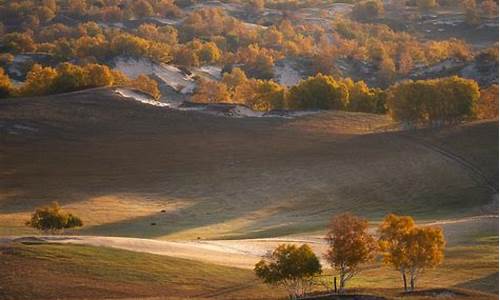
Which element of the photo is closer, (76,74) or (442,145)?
(442,145)

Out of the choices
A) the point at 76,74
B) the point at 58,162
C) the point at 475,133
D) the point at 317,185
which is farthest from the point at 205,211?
the point at 76,74

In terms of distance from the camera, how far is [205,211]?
352 ft

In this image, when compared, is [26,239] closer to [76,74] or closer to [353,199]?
[353,199]

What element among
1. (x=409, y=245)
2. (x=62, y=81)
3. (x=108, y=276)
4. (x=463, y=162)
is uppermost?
(x=62, y=81)

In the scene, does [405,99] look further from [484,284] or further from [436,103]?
[484,284]

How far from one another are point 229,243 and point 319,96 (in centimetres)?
9825

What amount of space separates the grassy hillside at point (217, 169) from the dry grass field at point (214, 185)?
0.92ft

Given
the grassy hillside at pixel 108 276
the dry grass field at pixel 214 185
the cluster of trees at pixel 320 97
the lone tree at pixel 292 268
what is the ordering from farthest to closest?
the cluster of trees at pixel 320 97 → the dry grass field at pixel 214 185 → the lone tree at pixel 292 268 → the grassy hillside at pixel 108 276

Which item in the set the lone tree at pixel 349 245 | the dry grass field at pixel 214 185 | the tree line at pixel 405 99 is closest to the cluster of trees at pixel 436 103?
the tree line at pixel 405 99

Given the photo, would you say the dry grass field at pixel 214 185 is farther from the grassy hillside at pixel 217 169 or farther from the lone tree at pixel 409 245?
the lone tree at pixel 409 245

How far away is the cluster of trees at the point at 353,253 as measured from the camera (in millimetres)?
58375

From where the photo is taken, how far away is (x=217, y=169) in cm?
12712

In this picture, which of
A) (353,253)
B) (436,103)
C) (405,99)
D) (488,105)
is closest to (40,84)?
(405,99)

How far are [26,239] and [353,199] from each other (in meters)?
54.3
